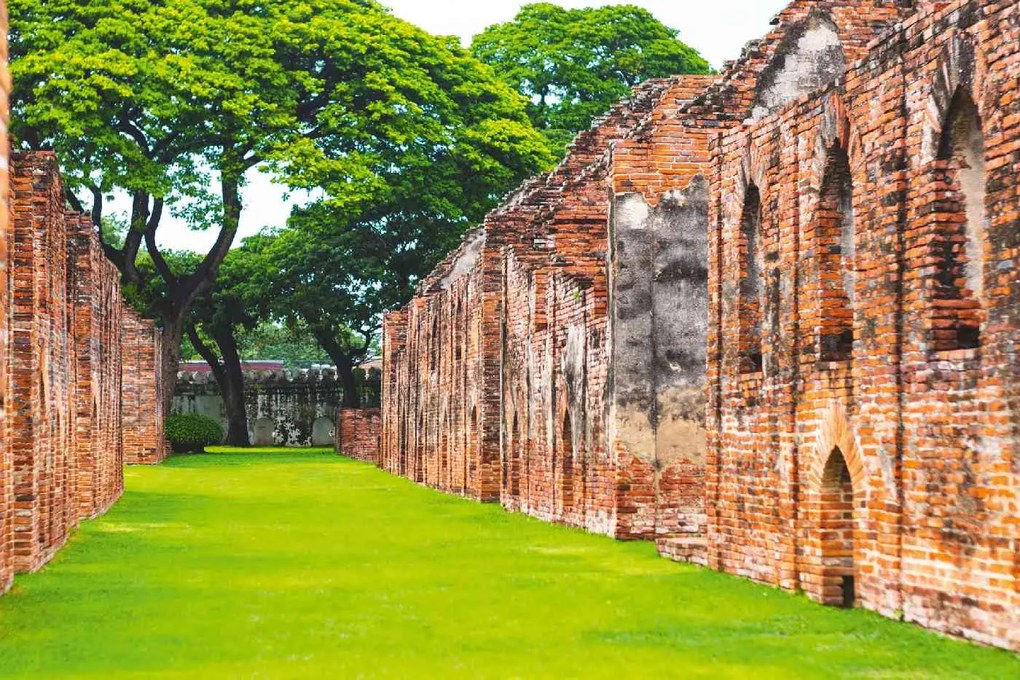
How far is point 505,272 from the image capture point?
2516 cm

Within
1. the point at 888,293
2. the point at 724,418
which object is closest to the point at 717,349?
the point at 724,418

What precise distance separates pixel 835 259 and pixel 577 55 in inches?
1591

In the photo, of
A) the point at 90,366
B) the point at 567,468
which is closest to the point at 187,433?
the point at 90,366

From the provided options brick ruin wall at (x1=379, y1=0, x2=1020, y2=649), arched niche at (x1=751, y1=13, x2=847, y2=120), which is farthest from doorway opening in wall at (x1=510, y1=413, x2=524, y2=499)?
arched niche at (x1=751, y1=13, x2=847, y2=120)

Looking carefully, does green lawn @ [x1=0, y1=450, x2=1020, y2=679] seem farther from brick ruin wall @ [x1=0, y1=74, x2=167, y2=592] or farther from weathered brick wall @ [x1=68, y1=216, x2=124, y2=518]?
weathered brick wall @ [x1=68, y1=216, x2=124, y2=518]

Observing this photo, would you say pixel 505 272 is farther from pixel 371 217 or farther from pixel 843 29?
pixel 371 217

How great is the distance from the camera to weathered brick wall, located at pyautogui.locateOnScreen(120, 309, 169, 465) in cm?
4012

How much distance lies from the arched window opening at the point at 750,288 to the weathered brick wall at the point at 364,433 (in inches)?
1372

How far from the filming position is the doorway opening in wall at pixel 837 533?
37.1 feet

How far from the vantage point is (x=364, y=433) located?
4972cm

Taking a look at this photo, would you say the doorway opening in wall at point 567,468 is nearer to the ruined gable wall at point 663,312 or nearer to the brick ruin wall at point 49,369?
the ruined gable wall at point 663,312

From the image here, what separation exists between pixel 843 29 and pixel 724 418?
4350 mm

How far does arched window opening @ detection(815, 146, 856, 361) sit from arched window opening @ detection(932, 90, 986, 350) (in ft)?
5.31

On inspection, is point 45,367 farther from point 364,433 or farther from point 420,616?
point 364,433
